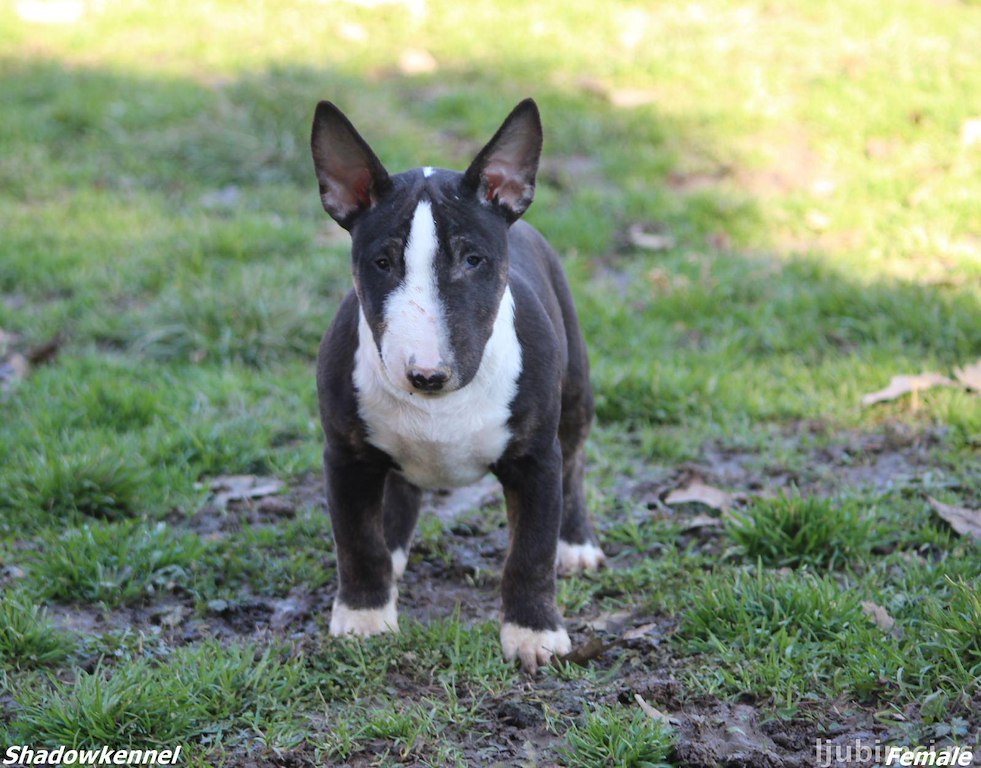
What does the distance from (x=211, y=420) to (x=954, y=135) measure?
5.27m

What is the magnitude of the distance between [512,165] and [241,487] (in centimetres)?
201

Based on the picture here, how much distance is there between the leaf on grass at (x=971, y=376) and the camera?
520cm

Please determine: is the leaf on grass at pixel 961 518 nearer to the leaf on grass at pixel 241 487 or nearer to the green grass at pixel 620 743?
the green grass at pixel 620 743

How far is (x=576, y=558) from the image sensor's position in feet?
14.0

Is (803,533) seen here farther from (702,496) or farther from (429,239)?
(429,239)

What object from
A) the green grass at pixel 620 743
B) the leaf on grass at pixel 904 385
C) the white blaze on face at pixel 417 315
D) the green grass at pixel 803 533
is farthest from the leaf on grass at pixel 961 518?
the white blaze on face at pixel 417 315

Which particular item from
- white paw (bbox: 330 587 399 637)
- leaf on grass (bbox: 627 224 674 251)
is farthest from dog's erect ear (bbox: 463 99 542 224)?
leaf on grass (bbox: 627 224 674 251)

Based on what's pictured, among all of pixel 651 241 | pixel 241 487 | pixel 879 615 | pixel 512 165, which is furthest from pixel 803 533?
pixel 651 241

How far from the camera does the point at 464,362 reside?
321cm

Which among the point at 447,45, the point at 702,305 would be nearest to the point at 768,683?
the point at 702,305

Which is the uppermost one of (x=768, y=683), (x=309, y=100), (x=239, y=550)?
(x=309, y=100)

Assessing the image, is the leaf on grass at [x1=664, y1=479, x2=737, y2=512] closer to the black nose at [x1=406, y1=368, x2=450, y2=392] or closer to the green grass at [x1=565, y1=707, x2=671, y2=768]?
the green grass at [x1=565, y1=707, x2=671, y2=768]

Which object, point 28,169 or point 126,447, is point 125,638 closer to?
point 126,447

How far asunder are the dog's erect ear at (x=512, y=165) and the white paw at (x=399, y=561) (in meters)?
1.35
